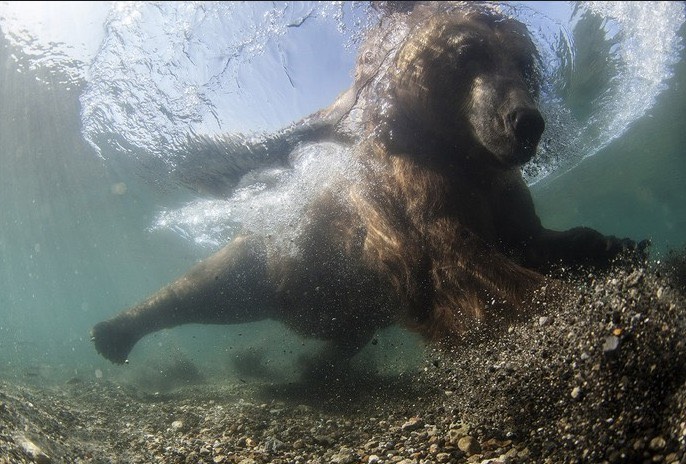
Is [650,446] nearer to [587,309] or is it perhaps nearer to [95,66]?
[587,309]

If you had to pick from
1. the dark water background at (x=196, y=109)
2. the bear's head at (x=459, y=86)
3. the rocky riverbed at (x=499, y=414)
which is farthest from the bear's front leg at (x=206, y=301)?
the bear's head at (x=459, y=86)

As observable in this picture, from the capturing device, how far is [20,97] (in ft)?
33.3

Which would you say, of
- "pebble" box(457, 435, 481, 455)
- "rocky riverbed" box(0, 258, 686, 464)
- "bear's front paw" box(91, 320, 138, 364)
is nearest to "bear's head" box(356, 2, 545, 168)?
"rocky riverbed" box(0, 258, 686, 464)

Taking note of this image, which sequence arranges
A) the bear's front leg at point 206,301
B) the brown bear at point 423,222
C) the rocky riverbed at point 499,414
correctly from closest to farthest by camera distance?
the rocky riverbed at point 499,414 < the brown bear at point 423,222 < the bear's front leg at point 206,301

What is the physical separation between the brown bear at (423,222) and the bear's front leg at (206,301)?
22 mm

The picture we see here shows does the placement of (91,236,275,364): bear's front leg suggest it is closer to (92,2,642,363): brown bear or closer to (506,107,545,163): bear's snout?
(92,2,642,363): brown bear

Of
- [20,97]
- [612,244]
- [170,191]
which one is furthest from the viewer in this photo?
[170,191]

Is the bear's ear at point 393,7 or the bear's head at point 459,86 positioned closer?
the bear's head at point 459,86

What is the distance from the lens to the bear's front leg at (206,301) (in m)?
5.60

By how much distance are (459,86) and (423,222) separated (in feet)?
4.73

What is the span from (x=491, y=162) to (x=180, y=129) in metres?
6.81

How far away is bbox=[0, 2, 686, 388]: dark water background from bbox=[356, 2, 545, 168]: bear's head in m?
1.03

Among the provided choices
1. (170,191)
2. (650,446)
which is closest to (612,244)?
(650,446)

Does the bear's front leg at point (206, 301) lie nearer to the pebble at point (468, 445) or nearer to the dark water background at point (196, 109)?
the dark water background at point (196, 109)
